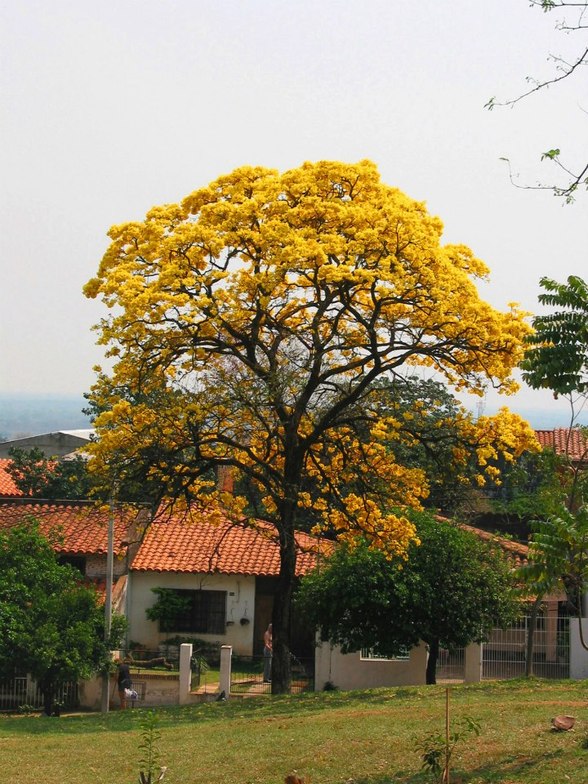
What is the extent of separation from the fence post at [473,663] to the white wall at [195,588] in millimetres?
8788

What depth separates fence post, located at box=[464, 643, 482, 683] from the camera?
25531 mm

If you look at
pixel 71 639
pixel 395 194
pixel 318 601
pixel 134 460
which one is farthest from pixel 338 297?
pixel 71 639

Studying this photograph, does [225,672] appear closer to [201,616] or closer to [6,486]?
[201,616]

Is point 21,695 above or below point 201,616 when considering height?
below

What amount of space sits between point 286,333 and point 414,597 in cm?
628

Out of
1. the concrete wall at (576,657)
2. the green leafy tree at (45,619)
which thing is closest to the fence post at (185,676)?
the green leafy tree at (45,619)

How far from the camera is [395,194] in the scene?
858 inches

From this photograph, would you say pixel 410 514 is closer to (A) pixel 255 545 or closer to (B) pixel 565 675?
(B) pixel 565 675

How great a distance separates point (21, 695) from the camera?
24812mm

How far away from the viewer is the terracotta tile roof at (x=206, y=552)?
32.8m

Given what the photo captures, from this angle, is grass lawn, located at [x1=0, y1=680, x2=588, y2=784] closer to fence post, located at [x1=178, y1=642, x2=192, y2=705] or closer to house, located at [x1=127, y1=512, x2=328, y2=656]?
fence post, located at [x1=178, y1=642, x2=192, y2=705]

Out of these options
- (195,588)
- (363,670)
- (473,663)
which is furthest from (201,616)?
(473,663)

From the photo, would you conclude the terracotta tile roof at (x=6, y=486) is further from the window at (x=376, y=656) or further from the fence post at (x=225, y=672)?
the window at (x=376, y=656)

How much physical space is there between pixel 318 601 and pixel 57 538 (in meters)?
6.91
